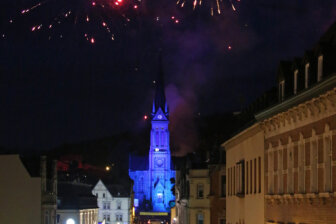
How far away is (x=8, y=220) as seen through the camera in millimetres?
71312

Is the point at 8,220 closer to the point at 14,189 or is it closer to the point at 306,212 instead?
the point at 14,189

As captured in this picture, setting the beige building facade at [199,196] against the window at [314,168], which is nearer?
the window at [314,168]

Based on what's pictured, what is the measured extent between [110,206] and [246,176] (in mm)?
88621

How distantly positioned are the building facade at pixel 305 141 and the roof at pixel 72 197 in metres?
62.7

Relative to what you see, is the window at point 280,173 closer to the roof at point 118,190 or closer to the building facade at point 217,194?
the building facade at point 217,194

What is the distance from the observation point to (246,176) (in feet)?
125

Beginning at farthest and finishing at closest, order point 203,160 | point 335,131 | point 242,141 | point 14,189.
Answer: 1. point 14,189
2. point 203,160
3. point 242,141
4. point 335,131

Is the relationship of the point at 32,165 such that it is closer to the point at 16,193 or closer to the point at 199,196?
the point at 16,193

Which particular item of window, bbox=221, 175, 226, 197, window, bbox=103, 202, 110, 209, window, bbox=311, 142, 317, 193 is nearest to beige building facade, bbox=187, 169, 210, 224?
window, bbox=221, 175, 226, 197

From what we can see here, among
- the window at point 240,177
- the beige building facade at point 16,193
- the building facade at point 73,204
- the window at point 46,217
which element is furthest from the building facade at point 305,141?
the building facade at point 73,204

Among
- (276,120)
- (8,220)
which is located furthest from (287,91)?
(8,220)

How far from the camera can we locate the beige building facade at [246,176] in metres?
32.9

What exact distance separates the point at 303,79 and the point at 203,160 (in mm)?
42910

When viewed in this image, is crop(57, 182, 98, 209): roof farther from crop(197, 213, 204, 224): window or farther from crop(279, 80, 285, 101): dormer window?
crop(279, 80, 285, 101): dormer window
